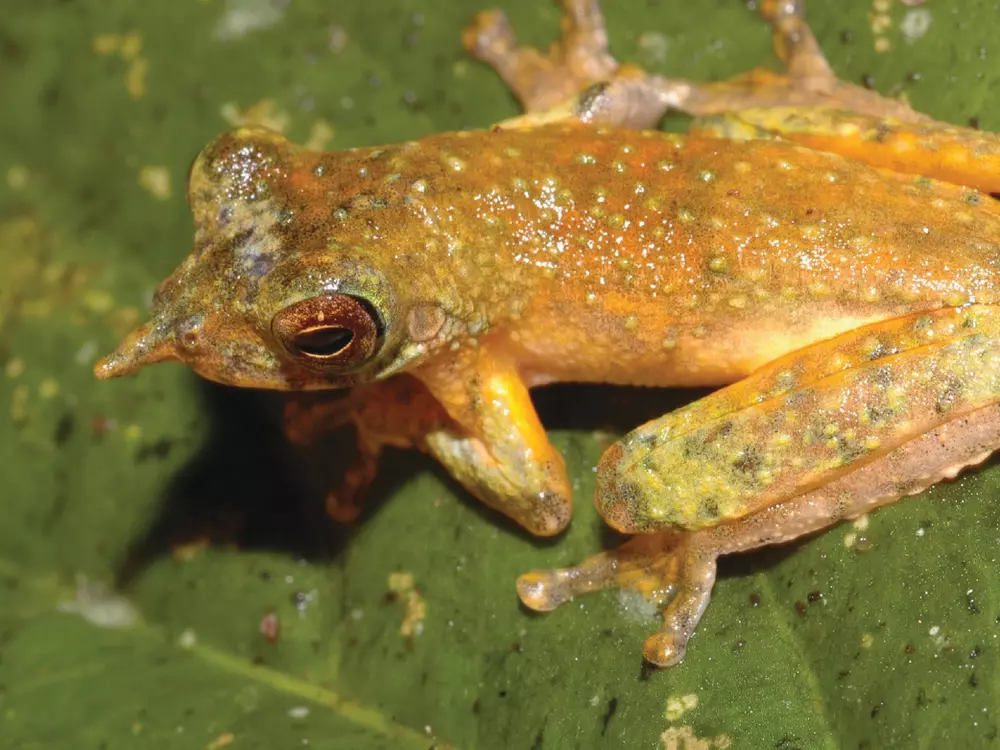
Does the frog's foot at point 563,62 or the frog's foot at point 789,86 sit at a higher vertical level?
the frog's foot at point 563,62

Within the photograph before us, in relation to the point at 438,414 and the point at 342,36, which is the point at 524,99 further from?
A: the point at 438,414

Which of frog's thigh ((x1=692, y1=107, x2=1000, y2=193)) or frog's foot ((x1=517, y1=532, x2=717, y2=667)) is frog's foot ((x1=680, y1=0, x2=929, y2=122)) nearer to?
frog's thigh ((x1=692, y1=107, x2=1000, y2=193))

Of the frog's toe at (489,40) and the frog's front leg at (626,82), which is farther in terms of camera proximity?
the frog's toe at (489,40)

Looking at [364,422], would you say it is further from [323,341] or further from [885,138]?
[885,138]

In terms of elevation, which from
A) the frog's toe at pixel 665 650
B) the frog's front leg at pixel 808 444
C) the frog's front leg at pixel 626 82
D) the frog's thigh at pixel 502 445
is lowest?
the frog's toe at pixel 665 650

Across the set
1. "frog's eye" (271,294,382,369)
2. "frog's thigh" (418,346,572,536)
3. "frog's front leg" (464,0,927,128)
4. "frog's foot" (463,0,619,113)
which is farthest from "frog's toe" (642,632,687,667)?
"frog's foot" (463,0,619,113)

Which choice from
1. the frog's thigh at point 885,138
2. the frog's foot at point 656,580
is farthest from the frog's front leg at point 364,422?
the frog's thigh at point 885,138

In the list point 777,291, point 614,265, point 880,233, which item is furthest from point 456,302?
point 880,233

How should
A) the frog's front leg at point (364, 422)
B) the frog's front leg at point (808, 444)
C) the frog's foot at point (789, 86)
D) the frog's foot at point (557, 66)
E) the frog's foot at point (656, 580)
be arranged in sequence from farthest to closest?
the frog's foot at point (557, 66) < the frog's front leg at point (364, 422) < the frog's foot at point (789, 86) < the frog's foot at point (656, 580) < the frog's front leg at point (808, 444)

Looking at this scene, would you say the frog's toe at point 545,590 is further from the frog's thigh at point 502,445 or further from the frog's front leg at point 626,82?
the frog's front leg at point 626,82
